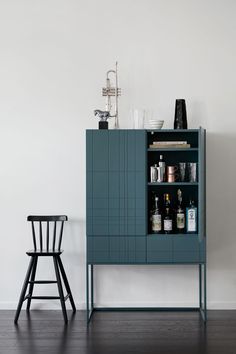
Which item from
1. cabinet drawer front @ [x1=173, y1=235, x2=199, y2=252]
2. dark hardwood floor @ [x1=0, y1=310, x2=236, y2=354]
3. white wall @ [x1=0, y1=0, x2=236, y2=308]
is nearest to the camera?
dark hardwood floor @ [x1=0, y1=310, x2=236, y2=354]

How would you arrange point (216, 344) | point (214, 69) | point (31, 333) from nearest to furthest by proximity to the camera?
point (216, 344), point (31, 333), point (214, 69)

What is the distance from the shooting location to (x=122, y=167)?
190 inches

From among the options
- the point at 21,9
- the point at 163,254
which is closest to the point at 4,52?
the point at 21,9

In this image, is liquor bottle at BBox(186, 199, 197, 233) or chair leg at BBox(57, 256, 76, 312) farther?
chair leg at BBox(57, 256, 76, 312)

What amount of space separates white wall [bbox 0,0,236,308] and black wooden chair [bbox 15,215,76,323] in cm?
14

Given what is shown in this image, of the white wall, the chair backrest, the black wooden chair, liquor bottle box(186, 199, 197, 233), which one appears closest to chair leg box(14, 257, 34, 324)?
the black wooden chair

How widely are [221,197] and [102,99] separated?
1.36 m

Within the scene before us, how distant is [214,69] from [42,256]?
2.23 metres

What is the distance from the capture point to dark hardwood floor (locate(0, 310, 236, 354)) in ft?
13.3

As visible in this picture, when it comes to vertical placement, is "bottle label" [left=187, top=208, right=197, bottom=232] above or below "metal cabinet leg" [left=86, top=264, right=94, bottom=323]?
above

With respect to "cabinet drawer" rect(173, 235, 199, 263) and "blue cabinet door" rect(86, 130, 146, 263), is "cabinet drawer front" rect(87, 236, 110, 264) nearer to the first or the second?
"blue cabinet door" rect(86, 130, 146, 263)

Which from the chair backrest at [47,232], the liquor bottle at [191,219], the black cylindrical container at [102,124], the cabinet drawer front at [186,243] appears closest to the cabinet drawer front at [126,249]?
the cabinet drawer front at [186,243]

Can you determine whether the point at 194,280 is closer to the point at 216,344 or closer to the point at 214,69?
the point at 216,344

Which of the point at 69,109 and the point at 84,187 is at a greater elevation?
the point at 69,109
